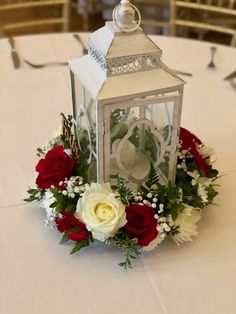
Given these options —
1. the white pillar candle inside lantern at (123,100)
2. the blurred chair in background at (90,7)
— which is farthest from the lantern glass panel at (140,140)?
the blurred chair in background at (90,7)

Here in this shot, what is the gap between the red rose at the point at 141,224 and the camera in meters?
0.94

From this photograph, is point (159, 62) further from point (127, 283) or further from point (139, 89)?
point (127, 283)

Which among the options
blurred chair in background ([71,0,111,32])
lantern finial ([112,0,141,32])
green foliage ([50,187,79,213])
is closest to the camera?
lantern finial ([112,0,141,32])

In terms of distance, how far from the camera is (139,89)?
89cm

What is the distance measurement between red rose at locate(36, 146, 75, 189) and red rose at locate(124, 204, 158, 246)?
16cm

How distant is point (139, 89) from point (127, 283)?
1.16 feet

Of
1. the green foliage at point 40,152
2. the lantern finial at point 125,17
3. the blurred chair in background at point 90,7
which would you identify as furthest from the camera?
the blurred chair in background at point 90,7

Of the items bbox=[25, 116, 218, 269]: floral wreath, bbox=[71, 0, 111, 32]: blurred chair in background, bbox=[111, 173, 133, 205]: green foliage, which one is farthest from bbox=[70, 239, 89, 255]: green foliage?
bbox=[71, 0, 111, 32]: blurred chair in background

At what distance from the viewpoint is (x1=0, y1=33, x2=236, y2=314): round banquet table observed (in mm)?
904

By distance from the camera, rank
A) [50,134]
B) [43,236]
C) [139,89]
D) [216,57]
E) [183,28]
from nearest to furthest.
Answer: [139,89] → [43,236] → [50,134] → [216,57] → [183,28]

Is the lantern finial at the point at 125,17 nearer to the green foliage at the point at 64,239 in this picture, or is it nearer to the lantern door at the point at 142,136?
the lantern door at the point at 142,136

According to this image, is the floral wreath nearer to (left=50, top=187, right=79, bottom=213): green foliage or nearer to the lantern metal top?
(left=50, top=187, right=79, bottom=213): green foliage

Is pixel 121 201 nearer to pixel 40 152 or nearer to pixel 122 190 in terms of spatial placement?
pixel 122 190

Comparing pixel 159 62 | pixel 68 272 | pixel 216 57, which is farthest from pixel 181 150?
pixel 216 57
